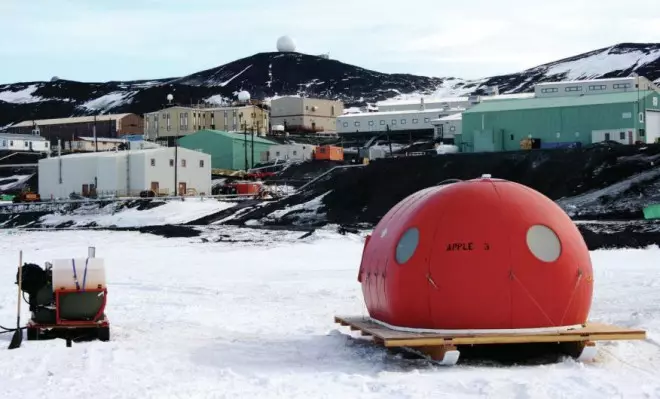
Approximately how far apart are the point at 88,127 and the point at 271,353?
476ft

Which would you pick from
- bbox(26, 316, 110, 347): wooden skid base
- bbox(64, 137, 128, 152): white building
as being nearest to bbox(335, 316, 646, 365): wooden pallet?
bbox(26, 316, 110, 347): wooden skid base

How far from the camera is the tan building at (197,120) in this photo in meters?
129

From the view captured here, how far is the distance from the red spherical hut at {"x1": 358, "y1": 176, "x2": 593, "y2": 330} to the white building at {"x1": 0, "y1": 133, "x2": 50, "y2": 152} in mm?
116305

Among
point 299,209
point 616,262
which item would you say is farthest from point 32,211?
point 616,262

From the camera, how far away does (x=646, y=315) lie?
17375 millimetres

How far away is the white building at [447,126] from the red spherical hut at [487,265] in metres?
84.7

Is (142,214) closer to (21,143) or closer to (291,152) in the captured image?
(291,152)

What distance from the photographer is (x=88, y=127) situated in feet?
503

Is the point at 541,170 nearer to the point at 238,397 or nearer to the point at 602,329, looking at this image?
the point at 602,329

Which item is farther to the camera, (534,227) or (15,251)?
(15,251)

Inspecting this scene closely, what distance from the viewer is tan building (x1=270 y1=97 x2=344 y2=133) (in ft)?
435

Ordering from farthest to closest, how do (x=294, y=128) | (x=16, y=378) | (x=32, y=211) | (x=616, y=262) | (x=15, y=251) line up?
(x=294, y=128) < (x=32, y=211) < (x=15, y=251) < (x=616, y=262) < (x=16, y=378)

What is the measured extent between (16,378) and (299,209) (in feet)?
157

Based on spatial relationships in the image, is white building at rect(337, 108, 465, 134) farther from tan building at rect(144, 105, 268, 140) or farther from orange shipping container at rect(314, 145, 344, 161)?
orange shipping container at rect(314, 145, 344, 161)
